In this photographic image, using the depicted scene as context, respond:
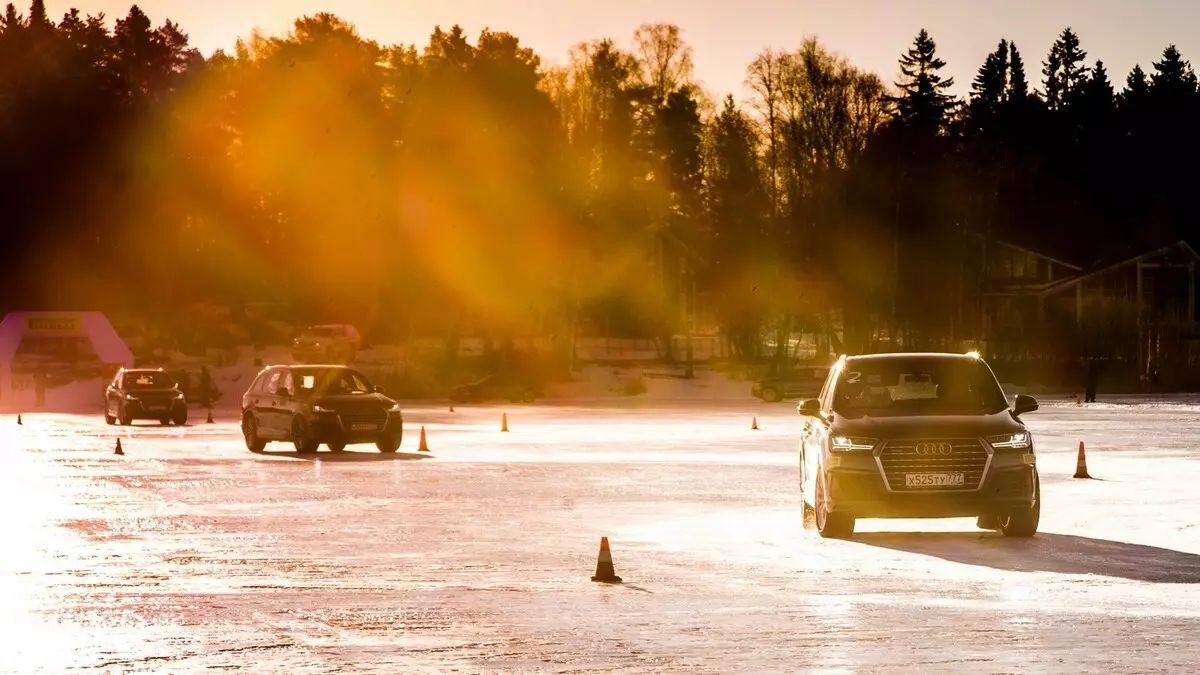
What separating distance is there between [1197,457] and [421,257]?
191ft

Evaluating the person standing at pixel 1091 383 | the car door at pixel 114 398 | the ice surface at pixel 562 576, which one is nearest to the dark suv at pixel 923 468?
the ice surface at pixel 562 576

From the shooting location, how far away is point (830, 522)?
62.9ft

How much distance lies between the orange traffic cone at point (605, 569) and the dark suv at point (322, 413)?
2211cm

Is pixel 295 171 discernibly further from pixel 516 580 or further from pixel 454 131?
pixel 516 580

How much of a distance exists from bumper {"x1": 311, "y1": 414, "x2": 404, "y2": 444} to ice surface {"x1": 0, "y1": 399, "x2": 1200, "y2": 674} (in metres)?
4.95

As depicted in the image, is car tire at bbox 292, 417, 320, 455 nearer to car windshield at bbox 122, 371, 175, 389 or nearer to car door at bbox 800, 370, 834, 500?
car door at bbox 800, 370, 834, 500

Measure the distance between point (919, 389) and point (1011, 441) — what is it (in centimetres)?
154

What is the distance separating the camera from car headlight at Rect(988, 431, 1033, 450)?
18906 millimetres

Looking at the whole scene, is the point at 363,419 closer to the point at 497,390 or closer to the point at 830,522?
the point at 830,522

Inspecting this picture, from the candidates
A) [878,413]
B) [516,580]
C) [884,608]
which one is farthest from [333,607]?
[878,413]

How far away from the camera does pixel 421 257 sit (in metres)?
88.4

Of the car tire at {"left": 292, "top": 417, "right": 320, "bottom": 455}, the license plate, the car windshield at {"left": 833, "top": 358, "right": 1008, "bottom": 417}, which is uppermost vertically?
the car windshield at {"left": 833, "top": 358, "right": 1008, "bottom": 417}

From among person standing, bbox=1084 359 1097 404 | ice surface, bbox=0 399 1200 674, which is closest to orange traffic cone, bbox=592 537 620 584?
ice surface, bbox=0 399 1200 674

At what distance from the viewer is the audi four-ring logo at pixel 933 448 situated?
18.8 meters
